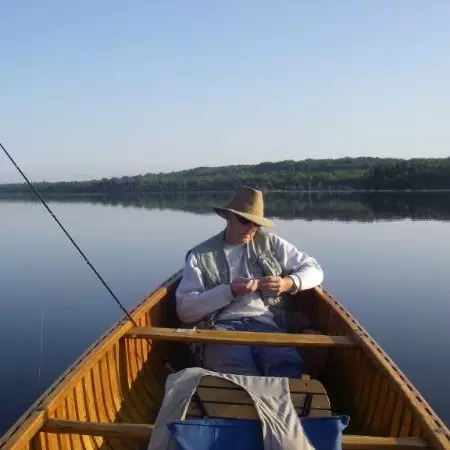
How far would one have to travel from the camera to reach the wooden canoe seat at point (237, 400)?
10.3 feet

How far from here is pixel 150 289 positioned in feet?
43.3

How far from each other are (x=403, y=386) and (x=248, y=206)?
200 centimetres

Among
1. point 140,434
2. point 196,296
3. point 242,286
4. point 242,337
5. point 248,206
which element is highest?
point 248,206

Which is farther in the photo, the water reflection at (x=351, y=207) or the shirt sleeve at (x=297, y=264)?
the water reflection at (x=351, y=207)

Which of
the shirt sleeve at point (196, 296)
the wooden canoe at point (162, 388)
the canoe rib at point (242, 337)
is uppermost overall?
the shirt sleeve at point (196, 296)

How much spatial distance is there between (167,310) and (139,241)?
17.0 metres

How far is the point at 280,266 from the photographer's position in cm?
532

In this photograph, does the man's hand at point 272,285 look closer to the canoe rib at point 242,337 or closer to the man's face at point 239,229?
the canoe rib at point 242,337

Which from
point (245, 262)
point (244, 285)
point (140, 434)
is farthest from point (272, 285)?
point (140, 434)

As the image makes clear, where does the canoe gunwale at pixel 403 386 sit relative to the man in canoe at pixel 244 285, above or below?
below

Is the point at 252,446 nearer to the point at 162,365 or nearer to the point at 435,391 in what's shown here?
the point at 162,365

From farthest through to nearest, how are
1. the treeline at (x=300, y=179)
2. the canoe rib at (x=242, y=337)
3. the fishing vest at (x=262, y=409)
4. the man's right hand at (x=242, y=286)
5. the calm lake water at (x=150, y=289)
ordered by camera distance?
the treeline at (x=300, y=179) → the calm lake water at (x=150, y=289) → the man's right hand at (x=242, y=286) → the canoe rib at (x=242, y=337) → the fishing vest at (x=262, y=409)

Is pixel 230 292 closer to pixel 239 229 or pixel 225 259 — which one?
pixel 225 259

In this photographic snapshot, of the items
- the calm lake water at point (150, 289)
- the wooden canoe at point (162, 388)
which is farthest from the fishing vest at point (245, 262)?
the calm lake water at point (150, 289)
